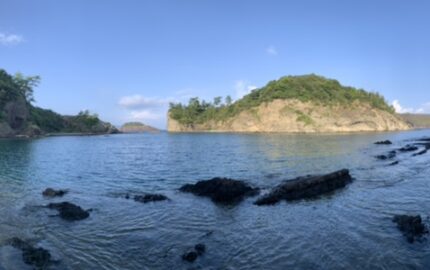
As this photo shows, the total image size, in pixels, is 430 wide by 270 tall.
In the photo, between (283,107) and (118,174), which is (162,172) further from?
(283,107)

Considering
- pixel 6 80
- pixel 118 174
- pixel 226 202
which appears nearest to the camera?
pixel 226 202

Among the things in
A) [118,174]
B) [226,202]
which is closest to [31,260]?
[226,202]

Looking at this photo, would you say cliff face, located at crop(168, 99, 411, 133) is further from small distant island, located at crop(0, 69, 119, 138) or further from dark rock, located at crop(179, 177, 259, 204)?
Answer: dark rock, located at crop(179, 177, 259, 204)

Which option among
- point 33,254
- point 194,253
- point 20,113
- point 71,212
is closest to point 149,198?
point 71,212

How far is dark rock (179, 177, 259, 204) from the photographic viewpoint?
2291 centimetres

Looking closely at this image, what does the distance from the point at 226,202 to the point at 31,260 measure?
1171cm

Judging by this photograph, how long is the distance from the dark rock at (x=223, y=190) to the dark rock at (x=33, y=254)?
11036 mm

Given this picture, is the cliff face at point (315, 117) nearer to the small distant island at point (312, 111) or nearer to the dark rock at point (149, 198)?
the small distant island at point (312, 111)

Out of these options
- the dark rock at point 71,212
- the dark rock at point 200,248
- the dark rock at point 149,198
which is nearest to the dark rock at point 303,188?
the dark rock at point 149,198

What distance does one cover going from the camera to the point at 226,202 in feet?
73.2

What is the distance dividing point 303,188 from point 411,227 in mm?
8535

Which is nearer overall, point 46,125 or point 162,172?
point 162,172

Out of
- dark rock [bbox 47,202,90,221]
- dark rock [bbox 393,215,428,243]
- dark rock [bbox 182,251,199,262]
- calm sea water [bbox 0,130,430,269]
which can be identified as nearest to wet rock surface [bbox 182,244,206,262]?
dark rock [bbox 182,251,199,262]

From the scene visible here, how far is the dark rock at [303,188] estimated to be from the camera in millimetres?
22038
